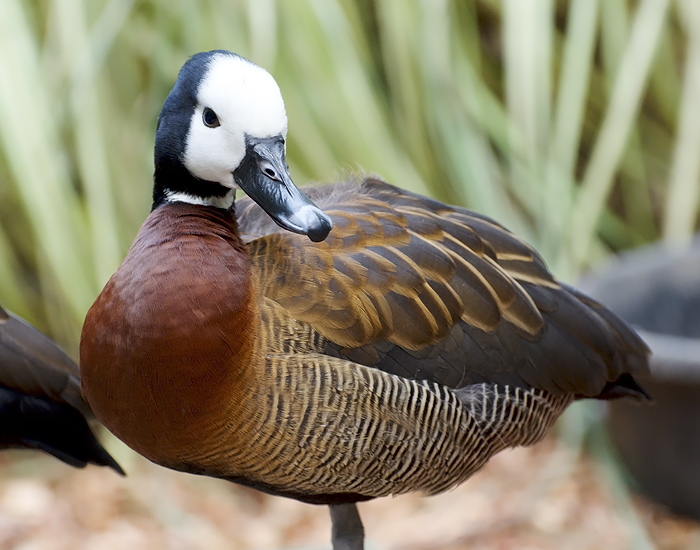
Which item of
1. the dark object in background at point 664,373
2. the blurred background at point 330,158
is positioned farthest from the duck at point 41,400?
the dark object in background at point 664,373

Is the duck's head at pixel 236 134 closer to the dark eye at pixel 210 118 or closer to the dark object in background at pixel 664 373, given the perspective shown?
the dark eye at pixel 210 118

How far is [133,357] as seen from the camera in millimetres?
1023

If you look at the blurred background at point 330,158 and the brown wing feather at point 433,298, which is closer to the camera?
the brown wing feather at point 433,298

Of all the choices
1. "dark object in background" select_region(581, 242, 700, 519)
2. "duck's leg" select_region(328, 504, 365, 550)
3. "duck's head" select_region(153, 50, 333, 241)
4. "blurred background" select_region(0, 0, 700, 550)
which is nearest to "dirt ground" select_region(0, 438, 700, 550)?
"blurred background" select_region(0, 0, 700, 550)

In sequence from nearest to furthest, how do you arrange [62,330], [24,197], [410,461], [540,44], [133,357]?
1. [133,357]
2. [410,461]
3. [24,197]
4. [540,44]
5. [62,330]

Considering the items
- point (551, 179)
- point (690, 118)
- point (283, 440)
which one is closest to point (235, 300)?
point (283, 440)

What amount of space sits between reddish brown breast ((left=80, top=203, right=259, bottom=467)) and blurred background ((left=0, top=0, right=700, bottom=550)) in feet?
2.96

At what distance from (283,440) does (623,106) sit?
1503 mm

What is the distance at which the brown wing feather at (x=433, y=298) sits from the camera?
1.12 metres

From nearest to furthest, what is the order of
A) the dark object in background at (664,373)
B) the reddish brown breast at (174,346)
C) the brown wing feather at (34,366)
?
the reddish brown breast at (174,346) < the brown wing feather at (34,366) < the dark object in background at (664,373)

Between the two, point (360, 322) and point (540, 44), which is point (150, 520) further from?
point (540, 44)

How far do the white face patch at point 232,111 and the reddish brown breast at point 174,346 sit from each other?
11 cm

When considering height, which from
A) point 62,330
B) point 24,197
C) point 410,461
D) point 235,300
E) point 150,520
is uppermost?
point 235,300

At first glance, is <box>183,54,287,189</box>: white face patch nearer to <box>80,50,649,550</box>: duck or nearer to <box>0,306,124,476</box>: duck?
<box>80,50,649,550</box>: duck
